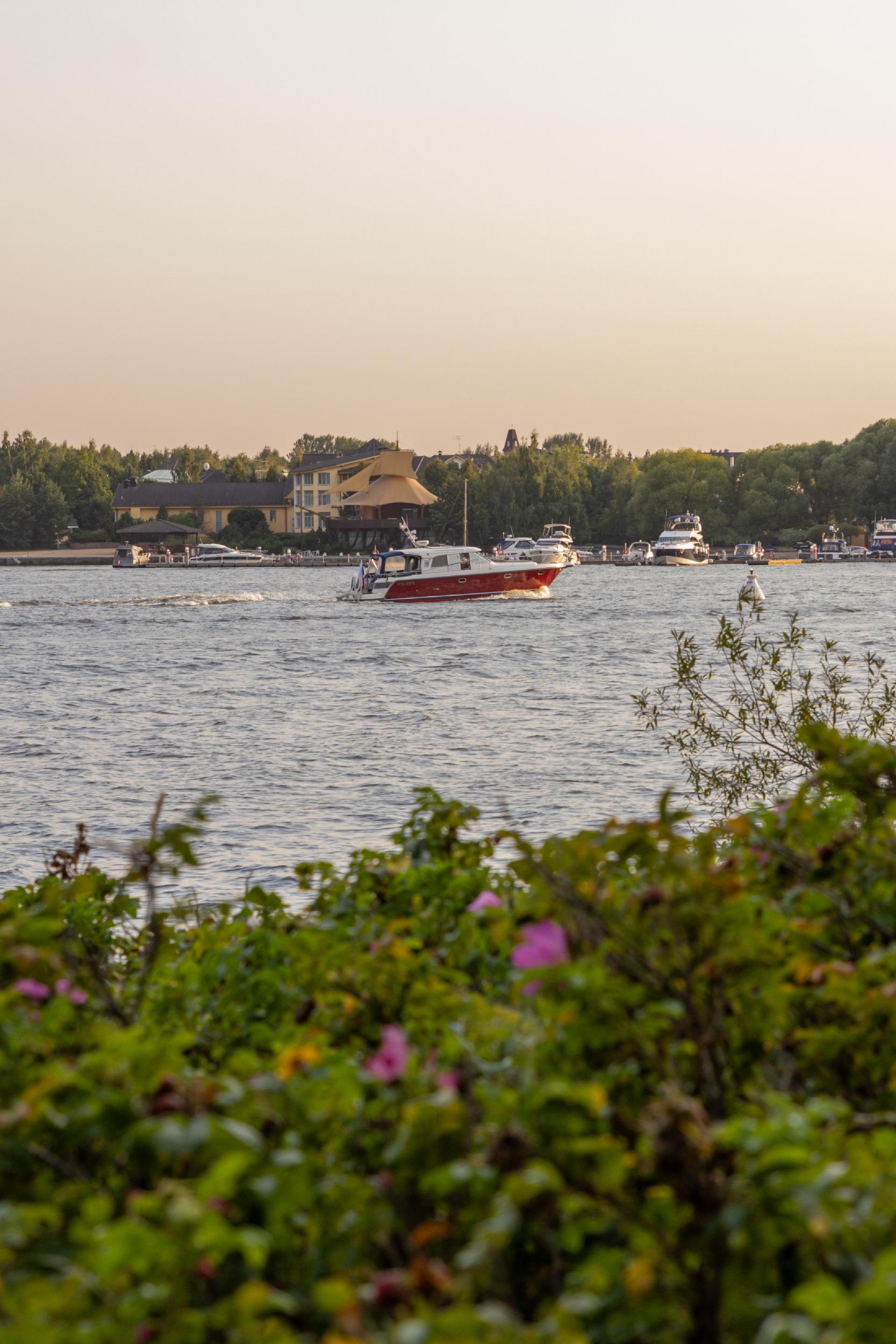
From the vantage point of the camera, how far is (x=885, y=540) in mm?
136125

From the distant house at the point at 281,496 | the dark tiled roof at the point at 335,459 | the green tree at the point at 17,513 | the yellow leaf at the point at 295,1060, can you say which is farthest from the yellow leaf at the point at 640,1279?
the green tree at the point at 17,513

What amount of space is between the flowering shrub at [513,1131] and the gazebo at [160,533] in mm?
156579

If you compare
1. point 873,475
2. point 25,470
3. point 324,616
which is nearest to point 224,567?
point 25,470

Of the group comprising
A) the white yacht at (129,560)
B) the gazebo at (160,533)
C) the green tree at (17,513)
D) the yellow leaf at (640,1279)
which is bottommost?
the yellow leaf at (640,1279)

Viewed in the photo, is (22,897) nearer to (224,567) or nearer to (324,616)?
(324,616)

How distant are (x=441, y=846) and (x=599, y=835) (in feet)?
4.75

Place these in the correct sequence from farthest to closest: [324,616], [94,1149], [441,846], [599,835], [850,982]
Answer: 1. [324,616]
2. [441,846]
3. [599,835]
4. [850,982]
5. [94,1149]

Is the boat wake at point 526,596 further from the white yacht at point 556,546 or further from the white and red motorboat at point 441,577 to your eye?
the white yacht at point 556,546

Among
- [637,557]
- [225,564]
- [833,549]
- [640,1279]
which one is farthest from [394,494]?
[640,1279]

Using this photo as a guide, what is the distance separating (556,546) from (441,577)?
56.6 meters

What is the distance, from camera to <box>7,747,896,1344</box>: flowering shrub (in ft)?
5.65

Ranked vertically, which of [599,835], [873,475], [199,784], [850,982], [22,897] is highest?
[873,475]

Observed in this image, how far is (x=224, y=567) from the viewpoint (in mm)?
141375

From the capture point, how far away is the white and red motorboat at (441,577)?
218ft
